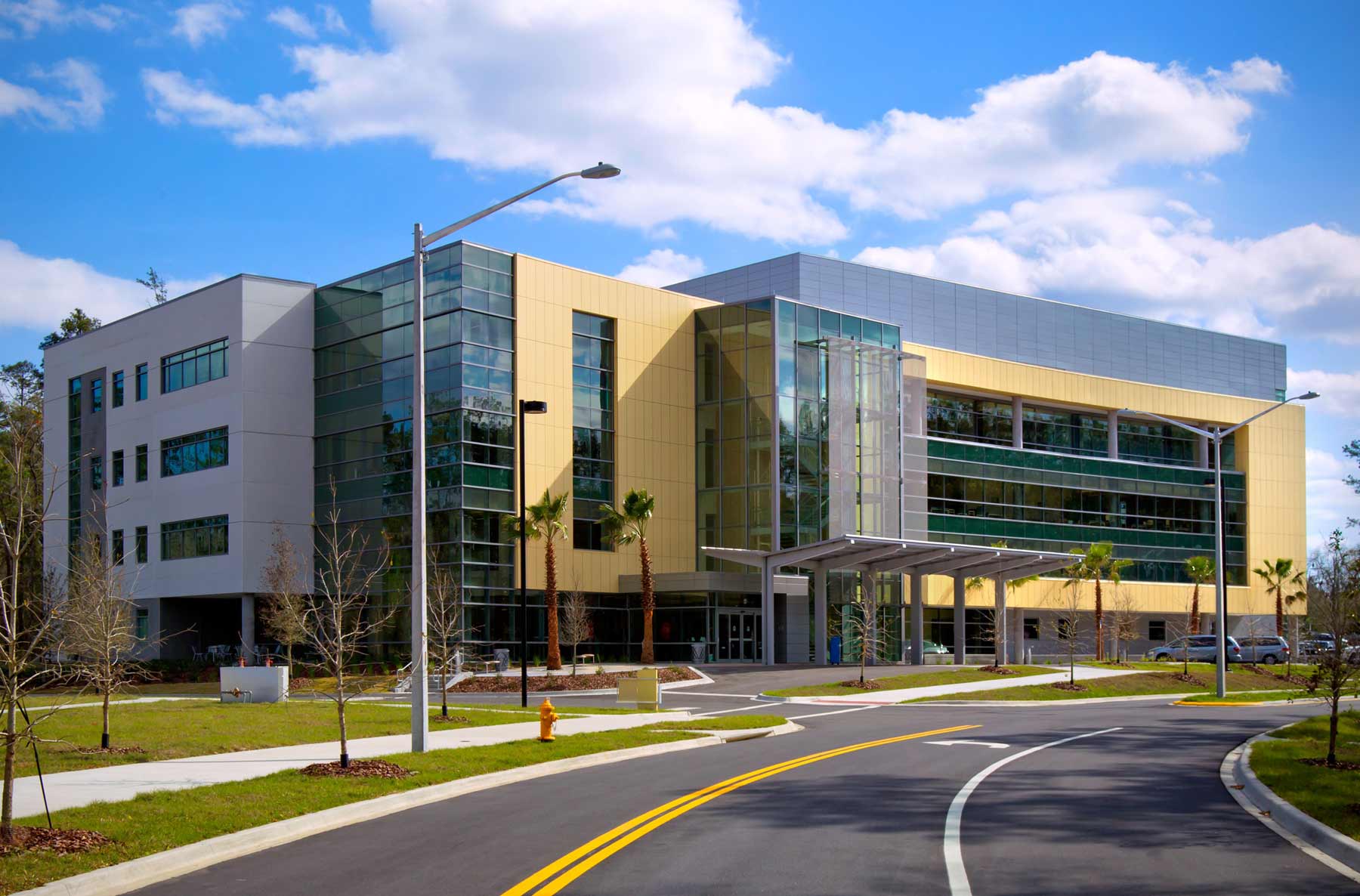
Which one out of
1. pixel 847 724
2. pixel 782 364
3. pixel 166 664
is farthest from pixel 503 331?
pixel 847 724

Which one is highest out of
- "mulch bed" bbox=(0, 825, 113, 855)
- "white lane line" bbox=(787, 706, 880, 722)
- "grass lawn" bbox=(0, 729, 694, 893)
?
"mulch bed" bbox=(0, 825, 113, 855)

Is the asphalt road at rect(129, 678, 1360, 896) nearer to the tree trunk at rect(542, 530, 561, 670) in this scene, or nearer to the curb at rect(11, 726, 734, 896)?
the curb at rect(11, 726, 734, 896)

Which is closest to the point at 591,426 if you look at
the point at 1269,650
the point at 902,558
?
the point at 902,558

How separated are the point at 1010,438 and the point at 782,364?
2158cm

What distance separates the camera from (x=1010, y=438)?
7175cm

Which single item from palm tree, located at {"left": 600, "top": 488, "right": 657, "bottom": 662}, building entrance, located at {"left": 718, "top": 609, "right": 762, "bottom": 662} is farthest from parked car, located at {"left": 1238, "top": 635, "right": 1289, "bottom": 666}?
palm tree, located at {"left": 600, "top": 488, "right": 657, "bottom": 662}

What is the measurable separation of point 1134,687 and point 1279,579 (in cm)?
3890

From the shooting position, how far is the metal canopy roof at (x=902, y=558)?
4819 centimetres

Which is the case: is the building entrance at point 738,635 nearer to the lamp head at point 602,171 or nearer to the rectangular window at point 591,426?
the rectangular window at point 591,426

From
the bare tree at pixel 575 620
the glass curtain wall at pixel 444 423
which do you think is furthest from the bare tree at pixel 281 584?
the bare tree at pixel 575 620

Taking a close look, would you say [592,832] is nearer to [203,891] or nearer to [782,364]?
[203,891]

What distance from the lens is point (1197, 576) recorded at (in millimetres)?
71000

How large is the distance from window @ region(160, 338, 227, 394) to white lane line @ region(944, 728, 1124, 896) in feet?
149

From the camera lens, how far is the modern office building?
168 ft
